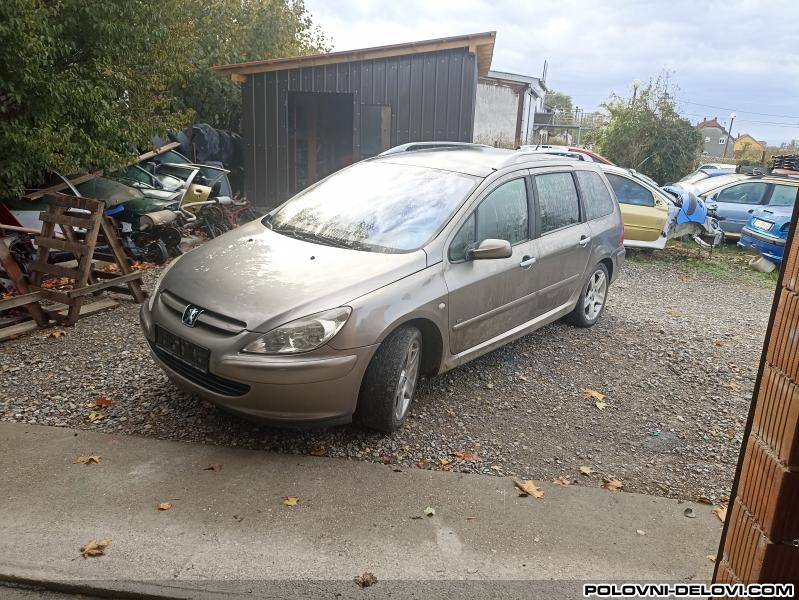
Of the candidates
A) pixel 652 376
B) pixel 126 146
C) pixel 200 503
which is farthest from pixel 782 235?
pixel 200 503

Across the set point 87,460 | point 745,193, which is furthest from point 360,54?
point 87,460

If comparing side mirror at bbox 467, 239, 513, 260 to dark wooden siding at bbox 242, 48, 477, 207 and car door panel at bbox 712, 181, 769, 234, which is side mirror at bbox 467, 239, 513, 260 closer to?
dark wooden siding at bbox 242, 48, 477, 207

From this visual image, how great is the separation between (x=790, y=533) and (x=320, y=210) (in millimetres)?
3994

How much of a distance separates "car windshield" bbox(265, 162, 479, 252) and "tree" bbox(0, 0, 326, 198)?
142 inches

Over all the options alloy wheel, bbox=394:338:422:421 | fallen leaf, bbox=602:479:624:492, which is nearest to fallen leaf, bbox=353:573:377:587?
alloy wheel, bbox=394:338:422:421

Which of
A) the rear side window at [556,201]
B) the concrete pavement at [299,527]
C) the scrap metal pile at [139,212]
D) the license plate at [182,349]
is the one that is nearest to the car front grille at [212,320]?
the license plate at [182,349]

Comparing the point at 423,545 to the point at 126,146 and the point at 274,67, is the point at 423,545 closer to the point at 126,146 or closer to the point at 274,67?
the point at 126,146

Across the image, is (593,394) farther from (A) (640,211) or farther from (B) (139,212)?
(A) (640,211)

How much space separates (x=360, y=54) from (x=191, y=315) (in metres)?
10.4

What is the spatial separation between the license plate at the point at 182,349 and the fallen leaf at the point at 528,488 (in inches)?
77.4

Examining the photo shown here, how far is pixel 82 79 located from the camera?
758 centimetres

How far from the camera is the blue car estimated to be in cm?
1196

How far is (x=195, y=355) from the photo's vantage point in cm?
381

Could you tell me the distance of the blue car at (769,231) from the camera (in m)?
12.0
